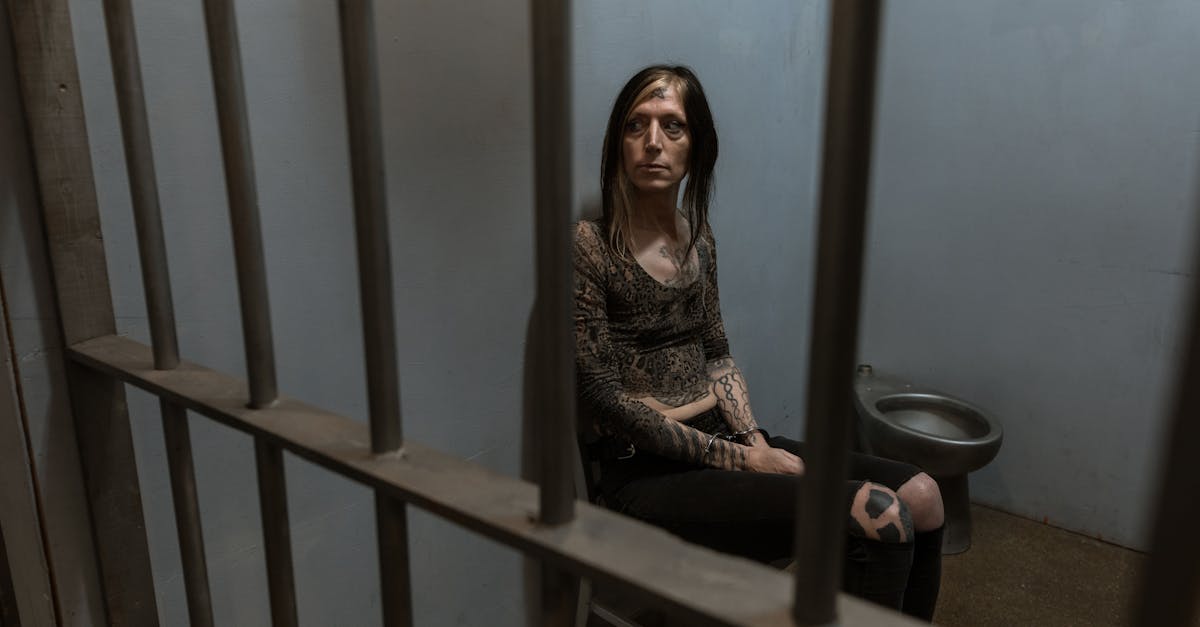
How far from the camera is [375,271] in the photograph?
0.53 m

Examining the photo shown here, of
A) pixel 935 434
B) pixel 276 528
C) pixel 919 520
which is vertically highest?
pixel 276 528

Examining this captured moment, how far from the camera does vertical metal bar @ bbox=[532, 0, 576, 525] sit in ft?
1.41

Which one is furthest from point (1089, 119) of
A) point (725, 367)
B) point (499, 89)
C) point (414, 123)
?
point (414, 123)

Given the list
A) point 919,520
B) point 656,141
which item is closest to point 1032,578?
point 919,520

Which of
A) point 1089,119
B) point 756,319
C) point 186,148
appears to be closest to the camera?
point 186,148

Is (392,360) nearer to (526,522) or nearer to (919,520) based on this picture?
(526,522)

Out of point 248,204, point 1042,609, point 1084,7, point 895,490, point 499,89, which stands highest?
point 1084,7

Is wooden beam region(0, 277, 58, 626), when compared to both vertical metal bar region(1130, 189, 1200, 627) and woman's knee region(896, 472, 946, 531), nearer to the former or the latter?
vertical metal bar region(1130, 189, 1200, 627)

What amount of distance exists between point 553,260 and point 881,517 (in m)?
0.99

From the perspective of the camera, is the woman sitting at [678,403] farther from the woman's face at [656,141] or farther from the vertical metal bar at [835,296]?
the vertical metal bar at [835,296]

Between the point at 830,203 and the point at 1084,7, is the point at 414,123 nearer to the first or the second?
the point at 830,203

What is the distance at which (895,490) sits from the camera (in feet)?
4.47

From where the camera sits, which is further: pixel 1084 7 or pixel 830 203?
pixel 1084 7

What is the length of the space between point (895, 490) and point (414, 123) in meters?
1.02
